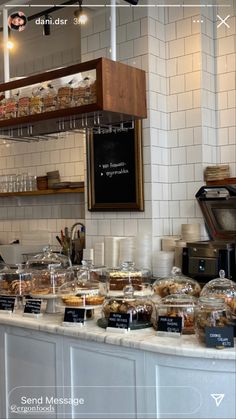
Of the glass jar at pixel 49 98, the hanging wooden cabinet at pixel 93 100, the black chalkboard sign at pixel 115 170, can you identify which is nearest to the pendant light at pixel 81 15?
the black chalkboard sign at pixel 115 170

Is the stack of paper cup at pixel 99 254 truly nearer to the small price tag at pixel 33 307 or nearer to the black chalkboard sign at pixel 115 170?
the black chalkboard sign at pixel 115 170

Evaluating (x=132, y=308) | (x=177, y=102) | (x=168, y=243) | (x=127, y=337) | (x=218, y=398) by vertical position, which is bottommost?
Answer: (x=218, y=398)

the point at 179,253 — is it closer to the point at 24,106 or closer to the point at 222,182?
the point at 222,182

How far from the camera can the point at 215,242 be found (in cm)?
385

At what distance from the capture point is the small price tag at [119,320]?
7.77 ft

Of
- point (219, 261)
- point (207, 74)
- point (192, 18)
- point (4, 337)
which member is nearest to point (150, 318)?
point (4, 337)

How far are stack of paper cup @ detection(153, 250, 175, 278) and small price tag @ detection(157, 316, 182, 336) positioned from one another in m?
1.85

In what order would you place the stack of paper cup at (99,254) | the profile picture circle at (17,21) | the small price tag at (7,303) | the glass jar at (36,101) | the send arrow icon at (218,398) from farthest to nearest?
the stack of paper cup at (99,254) → the profile picture circle at (17,21) → the glass jar at (36,101) → the small price tag at (7,303) → the send arrow icon at (218,398)

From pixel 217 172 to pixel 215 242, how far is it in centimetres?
64

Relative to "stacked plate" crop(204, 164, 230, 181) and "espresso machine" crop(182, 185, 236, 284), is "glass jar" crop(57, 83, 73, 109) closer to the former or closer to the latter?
"espresso machine" crop(182, 185, 236, 284)

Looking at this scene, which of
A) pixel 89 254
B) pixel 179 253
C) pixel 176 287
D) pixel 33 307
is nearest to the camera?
pixel 176 287

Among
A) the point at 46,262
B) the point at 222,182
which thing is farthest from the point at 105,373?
the point at 222,182

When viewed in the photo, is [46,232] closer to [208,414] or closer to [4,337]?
[4,337]

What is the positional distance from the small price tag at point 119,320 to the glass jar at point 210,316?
37 cm
